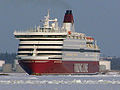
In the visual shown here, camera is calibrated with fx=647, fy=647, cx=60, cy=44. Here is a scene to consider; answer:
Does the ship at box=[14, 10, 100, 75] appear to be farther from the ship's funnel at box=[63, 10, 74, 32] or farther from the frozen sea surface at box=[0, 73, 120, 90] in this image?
the frozen sea surface at box=[0, 73, 120, 90]

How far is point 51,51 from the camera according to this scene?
522 feet

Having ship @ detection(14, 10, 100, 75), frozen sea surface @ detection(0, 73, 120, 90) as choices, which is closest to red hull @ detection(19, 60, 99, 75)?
ship @ detection(14, 10, 100, 75)

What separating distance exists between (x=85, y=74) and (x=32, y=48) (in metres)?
22.5

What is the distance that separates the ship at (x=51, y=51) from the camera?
157125 millimetres

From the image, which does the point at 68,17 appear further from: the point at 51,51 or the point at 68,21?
the point at 51,51

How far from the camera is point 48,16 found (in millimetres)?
167750
